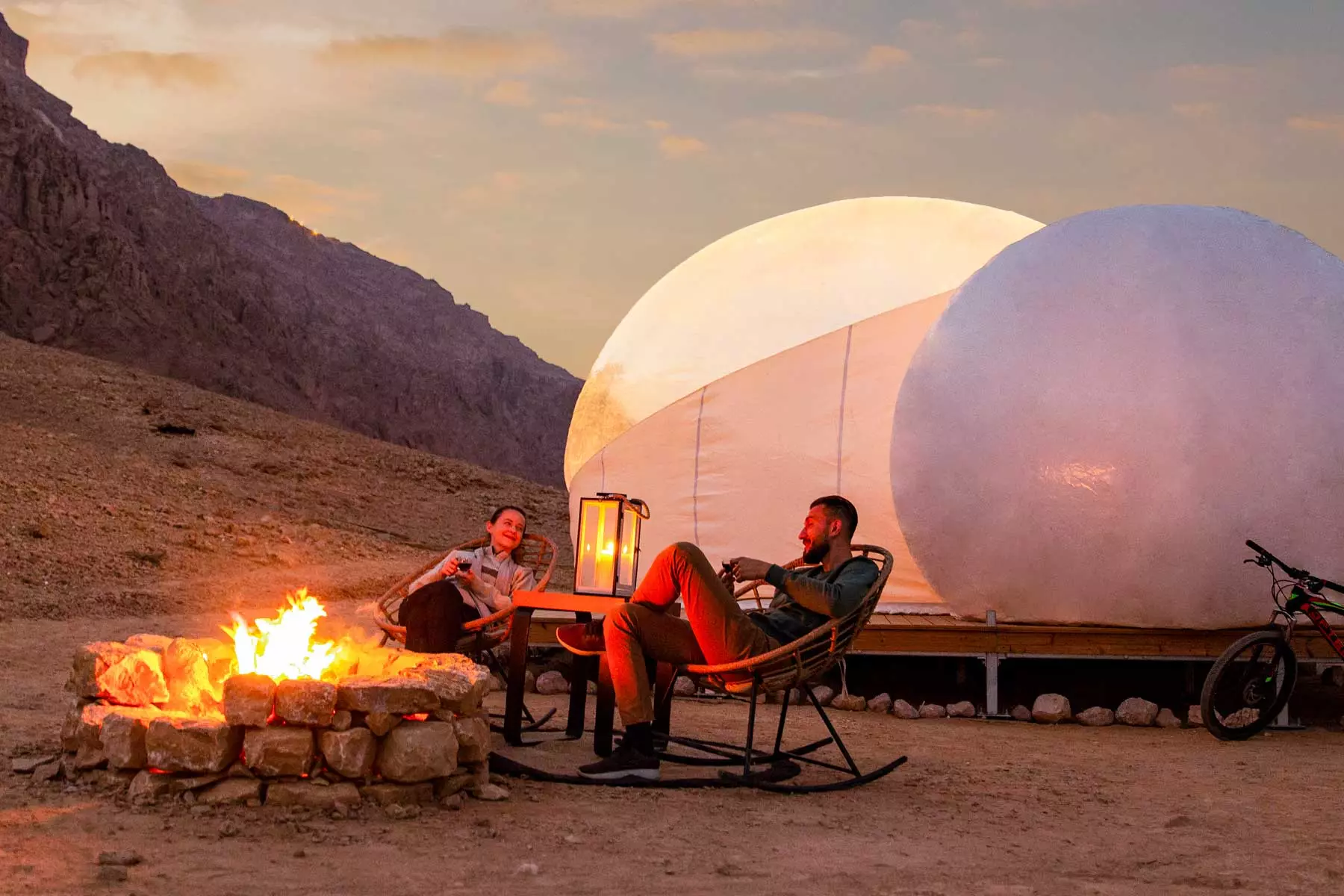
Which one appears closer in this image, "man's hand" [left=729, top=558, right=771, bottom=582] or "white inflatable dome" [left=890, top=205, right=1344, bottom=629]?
"man's hand" [left=729, top=558, right=771, bottom=582]

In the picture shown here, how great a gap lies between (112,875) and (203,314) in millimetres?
41728

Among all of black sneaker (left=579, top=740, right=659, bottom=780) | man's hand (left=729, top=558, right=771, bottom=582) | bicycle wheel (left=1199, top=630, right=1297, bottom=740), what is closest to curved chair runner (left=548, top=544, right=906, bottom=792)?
black sneaker (left=579, top=740, right=659, bottom=780)

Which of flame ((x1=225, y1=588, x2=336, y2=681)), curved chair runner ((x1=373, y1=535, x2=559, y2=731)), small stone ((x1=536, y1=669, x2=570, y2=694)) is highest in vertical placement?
curved chair runner ((x1=373, y1=535, x2=559, y2=731))

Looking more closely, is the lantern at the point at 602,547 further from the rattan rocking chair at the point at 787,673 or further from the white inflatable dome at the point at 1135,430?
the white inflatable dome at the point at 1135,430

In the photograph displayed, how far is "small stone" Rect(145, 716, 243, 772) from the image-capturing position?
4004 mm

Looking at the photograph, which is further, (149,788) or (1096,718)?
(1096,718)

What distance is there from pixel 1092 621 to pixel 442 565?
3.48m

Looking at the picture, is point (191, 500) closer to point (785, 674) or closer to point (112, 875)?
point (785, 674)

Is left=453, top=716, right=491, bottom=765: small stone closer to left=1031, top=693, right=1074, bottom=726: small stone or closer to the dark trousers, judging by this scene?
the dark trousers

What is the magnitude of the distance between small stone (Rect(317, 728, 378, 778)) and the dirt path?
4.9 inches

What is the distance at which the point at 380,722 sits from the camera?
413 centimetres

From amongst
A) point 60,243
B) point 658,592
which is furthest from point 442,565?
point 60,243

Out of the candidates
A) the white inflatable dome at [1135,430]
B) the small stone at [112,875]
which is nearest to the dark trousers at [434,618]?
the small stone at [112,875]

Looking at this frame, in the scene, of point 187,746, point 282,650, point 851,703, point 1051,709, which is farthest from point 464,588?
point 1051,709
